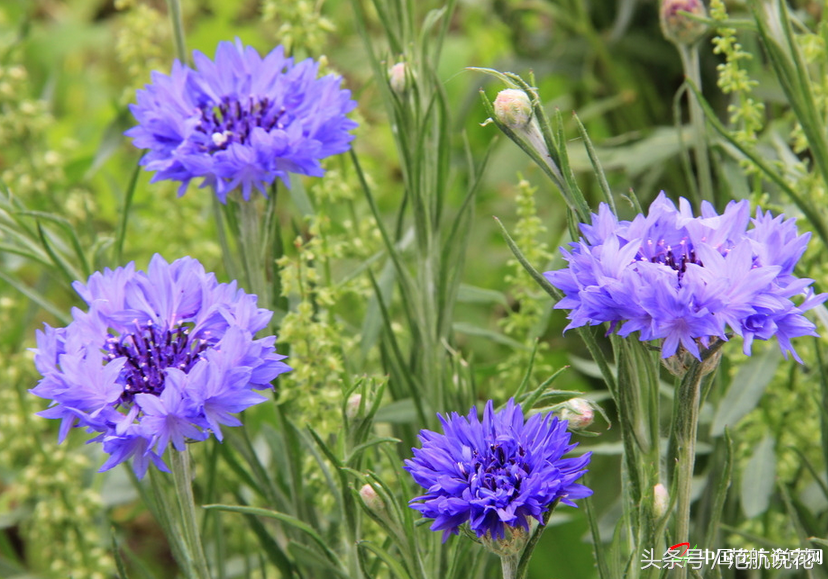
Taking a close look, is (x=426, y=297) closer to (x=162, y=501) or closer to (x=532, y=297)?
(x=532, y=297)

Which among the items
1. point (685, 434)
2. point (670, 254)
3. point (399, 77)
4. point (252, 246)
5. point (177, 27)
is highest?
point (177, 27)

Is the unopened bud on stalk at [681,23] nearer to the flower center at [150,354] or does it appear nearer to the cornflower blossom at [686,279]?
the cornflower blossom at [686,279]

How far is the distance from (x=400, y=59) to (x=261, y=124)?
0.15m

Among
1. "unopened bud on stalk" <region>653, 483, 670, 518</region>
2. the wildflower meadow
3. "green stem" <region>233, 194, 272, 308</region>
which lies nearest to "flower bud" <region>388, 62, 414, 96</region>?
the wildflower meadow

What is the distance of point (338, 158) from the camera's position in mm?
939

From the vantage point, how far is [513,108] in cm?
52

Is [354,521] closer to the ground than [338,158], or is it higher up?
closer to the ground

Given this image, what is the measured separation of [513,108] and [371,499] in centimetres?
25

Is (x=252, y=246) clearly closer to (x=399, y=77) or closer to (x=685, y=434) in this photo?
(x=399, y=77)

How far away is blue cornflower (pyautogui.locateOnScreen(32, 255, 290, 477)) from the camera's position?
0.50 m

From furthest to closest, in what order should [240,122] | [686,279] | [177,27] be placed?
[177,27] → [240,122] → [686,279]

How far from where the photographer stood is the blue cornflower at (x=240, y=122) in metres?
0.64

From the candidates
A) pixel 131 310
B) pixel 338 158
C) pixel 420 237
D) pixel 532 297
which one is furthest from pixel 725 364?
pixel 131 310

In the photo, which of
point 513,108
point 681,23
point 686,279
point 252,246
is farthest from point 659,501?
point 681,23
